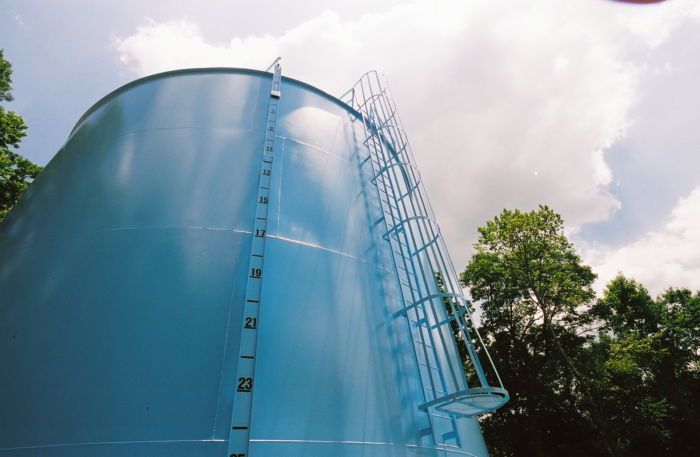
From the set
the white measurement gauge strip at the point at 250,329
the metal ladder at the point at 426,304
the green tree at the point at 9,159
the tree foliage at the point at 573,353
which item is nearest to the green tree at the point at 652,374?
the tree foliage at the point at 573,353

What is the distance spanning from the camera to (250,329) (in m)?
3.93

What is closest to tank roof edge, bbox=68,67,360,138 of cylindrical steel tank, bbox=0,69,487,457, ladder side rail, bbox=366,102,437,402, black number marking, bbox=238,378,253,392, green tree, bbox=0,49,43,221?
cylindrical steel tank, bbox=0,69,487,457

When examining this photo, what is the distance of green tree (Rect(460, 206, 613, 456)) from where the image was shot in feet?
67.2

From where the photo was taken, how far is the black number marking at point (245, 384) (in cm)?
356

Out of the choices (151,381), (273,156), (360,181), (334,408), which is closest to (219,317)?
(151,381)

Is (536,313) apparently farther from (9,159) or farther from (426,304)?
(9,159)

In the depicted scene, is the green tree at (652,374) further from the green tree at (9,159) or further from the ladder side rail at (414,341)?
the green tree at (9,159)

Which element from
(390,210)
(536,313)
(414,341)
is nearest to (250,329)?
(414,341)

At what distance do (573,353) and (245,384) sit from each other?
26.8 meters

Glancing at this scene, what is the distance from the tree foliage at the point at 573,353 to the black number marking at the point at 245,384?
1978 centimetres

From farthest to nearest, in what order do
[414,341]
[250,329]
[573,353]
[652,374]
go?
[573,353], [652,374], [414,341], [250,329]

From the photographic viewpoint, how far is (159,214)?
4738 mm

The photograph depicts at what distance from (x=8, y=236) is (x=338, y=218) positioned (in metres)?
5.49

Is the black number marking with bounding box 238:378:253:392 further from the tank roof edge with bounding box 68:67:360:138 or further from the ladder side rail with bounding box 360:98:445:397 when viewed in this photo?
the tank roof edge with bounding box 68:67:360:138
